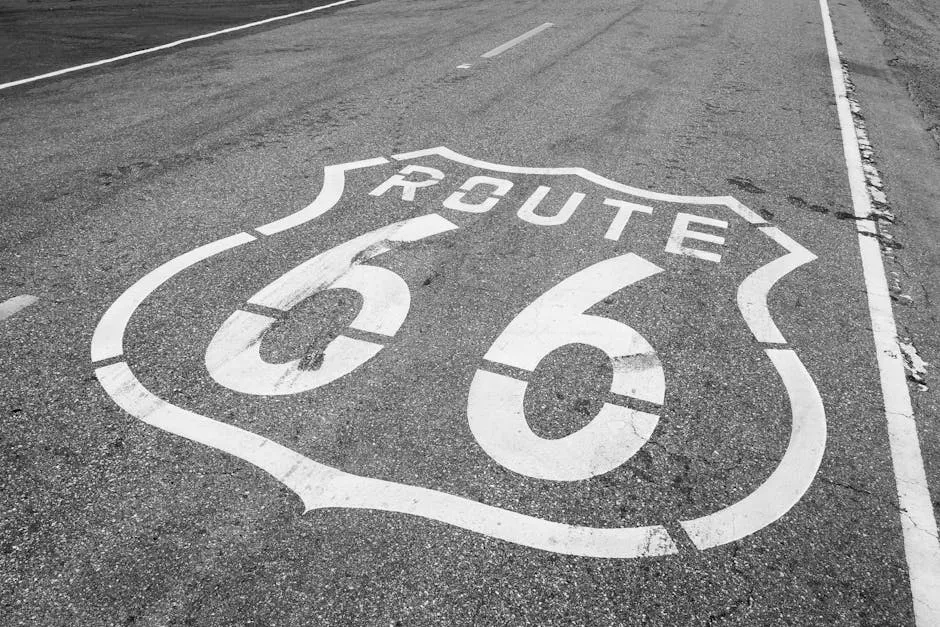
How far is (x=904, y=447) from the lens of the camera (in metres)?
2.88

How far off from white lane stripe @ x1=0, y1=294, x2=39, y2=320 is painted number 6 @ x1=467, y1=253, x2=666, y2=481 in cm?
243

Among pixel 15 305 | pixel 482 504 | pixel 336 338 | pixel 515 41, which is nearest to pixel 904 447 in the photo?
pixel 482 504

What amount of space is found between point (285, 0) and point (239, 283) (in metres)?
13.3

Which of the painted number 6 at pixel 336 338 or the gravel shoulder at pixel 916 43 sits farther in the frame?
the gravel shoulder at pixel 916 43

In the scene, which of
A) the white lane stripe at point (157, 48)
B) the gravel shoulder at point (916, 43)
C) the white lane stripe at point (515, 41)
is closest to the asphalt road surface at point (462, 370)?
the white lane stripe at point (157, 48)

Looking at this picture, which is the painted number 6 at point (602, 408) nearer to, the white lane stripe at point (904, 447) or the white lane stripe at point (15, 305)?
the white lane stripe at point (904, 447)

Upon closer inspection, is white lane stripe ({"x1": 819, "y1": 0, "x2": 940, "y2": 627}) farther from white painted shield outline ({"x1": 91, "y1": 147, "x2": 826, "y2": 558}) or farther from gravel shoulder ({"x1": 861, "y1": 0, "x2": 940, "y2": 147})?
gravel shoulder ({"x1": 861, "y1": 0, "x2": 940, "y2": 147})

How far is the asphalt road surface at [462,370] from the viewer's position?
224 cm

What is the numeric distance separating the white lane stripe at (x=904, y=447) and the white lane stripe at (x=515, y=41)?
6.13 meters

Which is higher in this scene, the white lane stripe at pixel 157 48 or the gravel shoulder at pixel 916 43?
the white lane stripe at pixel 157 48

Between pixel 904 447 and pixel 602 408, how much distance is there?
4.27 feet

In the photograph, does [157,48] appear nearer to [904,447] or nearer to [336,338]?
[336,338]

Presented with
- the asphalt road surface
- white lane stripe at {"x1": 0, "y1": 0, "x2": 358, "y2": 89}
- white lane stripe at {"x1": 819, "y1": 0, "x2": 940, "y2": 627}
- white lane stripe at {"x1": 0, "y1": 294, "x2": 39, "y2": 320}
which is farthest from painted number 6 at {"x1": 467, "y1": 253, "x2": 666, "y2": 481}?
white lane stripe at {"x1": 0, "y1": 0, "x2": 358, "y2": 89}

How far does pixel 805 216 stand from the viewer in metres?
4.99
